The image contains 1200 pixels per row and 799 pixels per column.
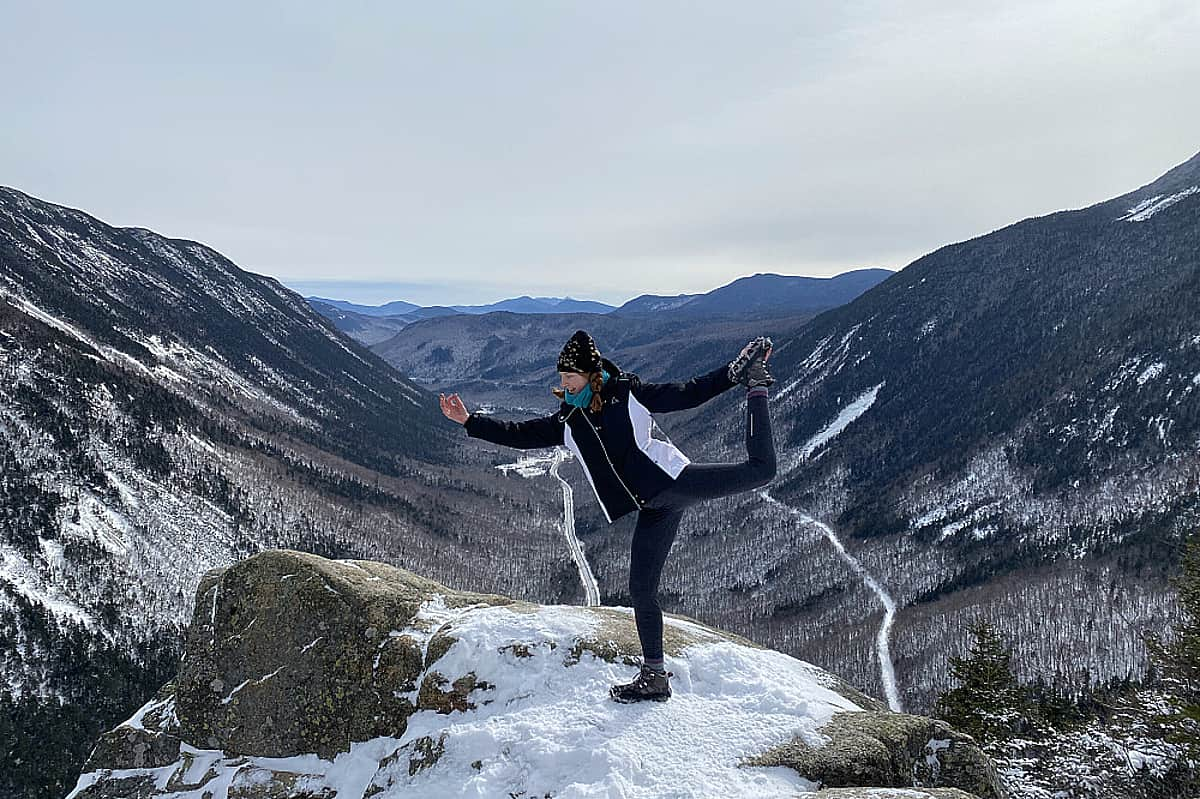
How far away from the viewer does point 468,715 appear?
35.1 feet

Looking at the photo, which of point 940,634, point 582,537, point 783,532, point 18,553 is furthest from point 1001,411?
point 18,553

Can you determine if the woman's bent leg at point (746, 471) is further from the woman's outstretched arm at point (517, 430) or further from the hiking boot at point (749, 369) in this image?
the woman's outstretched arm at point (517, 430)

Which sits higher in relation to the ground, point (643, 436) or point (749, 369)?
point (749, 369)

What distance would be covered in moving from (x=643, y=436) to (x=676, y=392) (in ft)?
2.53

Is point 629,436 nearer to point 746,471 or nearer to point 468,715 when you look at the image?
point 746,471

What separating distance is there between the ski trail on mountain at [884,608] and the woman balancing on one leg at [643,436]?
57547 mm

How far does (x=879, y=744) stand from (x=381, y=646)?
29.6 ft

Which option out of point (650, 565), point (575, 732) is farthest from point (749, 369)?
point (575, 732)

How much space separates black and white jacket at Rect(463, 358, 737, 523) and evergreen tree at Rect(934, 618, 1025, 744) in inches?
956

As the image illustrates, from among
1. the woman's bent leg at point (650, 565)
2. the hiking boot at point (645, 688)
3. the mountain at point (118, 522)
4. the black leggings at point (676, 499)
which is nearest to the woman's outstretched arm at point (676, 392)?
the black leggings at point (676, 499)

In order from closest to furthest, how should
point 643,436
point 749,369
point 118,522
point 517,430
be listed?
point 749,369, point 643,436, point 517,430, point 118,522

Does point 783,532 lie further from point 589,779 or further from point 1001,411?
point 589,779

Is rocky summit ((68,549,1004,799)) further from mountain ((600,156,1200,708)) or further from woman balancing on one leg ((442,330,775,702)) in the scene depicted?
mountain ((600,156,1200,708))

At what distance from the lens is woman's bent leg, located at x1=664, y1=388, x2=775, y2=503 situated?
27.9ft
